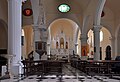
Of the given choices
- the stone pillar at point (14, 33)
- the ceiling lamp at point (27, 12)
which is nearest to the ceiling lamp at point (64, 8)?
the ceiling lamp at point (27, 12)

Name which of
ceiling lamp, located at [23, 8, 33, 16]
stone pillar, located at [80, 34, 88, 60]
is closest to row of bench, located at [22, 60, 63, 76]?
ceiling lamp, located at [23, 8, 33, 16]

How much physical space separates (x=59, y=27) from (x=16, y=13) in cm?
2612

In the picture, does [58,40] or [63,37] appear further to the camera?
[63,37]

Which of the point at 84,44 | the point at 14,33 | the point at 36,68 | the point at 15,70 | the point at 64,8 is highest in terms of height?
the point at 64,8

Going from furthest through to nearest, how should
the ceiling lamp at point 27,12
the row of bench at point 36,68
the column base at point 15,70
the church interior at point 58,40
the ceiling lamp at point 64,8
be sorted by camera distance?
1. the ceiling lamp at point 64,8
2. the ceiling lamp at point 27,12
3. the row of bench at point 36,68
4. the church interior at point 58,40
5. the column base at point 15,70

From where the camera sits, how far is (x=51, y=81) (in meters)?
7.85

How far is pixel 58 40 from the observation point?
113ft

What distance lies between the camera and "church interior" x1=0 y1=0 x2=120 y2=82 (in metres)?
9.05

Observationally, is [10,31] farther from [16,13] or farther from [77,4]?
[77,4]

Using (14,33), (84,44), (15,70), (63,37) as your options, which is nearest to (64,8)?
(84,44)

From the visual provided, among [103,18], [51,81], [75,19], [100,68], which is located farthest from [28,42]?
A: [51,81]

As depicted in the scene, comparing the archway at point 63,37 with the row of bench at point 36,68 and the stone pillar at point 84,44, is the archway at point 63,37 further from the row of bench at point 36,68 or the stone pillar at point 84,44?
the row of bench at point 36,68

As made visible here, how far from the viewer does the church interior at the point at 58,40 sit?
356 inches

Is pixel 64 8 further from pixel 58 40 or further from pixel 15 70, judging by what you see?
pixel 15 70
